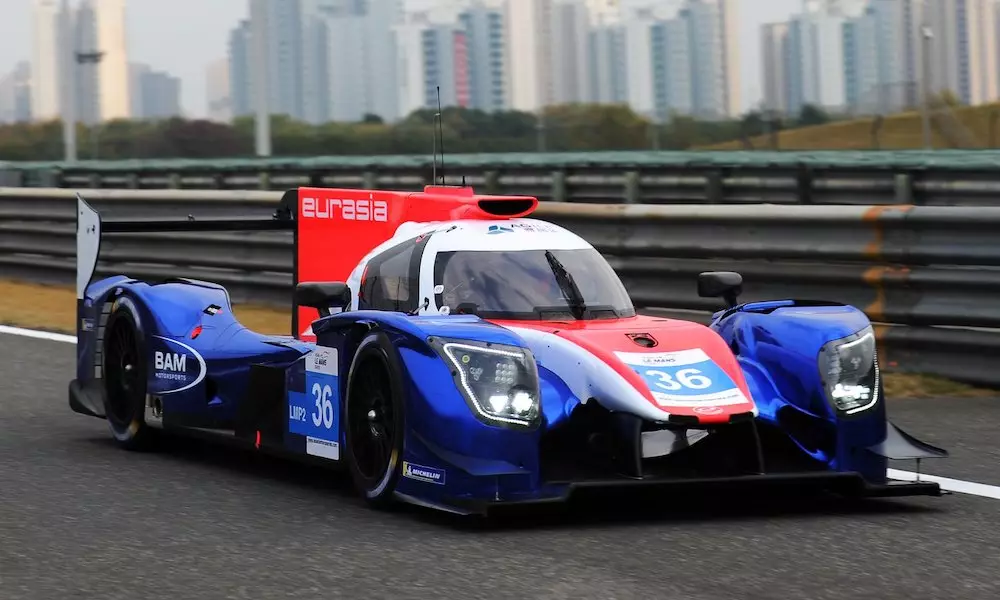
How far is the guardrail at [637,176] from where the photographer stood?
16.3m

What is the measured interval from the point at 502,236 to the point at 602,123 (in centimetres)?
1546

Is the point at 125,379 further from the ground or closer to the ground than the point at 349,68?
closer to the ground

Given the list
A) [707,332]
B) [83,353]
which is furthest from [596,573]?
[83,353]

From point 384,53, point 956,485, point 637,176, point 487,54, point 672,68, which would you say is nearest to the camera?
point 956,485

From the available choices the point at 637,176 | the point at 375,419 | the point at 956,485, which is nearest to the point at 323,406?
the point at 375,419

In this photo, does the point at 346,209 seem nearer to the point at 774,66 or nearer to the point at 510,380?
the point at 510,380

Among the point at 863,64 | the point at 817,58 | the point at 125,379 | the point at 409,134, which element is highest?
the point at 409,134

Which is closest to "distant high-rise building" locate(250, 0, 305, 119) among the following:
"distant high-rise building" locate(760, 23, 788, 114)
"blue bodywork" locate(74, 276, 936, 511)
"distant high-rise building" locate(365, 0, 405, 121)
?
"distant high-rise building" locate(365, 0, 405, 121)

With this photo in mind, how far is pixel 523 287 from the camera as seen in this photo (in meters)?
6.98

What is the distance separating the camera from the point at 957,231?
9.94 metres

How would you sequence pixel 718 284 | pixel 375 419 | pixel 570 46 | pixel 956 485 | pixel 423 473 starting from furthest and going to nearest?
pixel 570 46 < pixel 718 284 < pixel 956 485 < pixel 375 419 < pixel 423 473

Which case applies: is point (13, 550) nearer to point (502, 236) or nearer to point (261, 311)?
point (502, 236)

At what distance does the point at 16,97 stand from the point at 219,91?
27.6 ft

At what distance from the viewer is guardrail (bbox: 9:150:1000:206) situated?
53.5 feet
